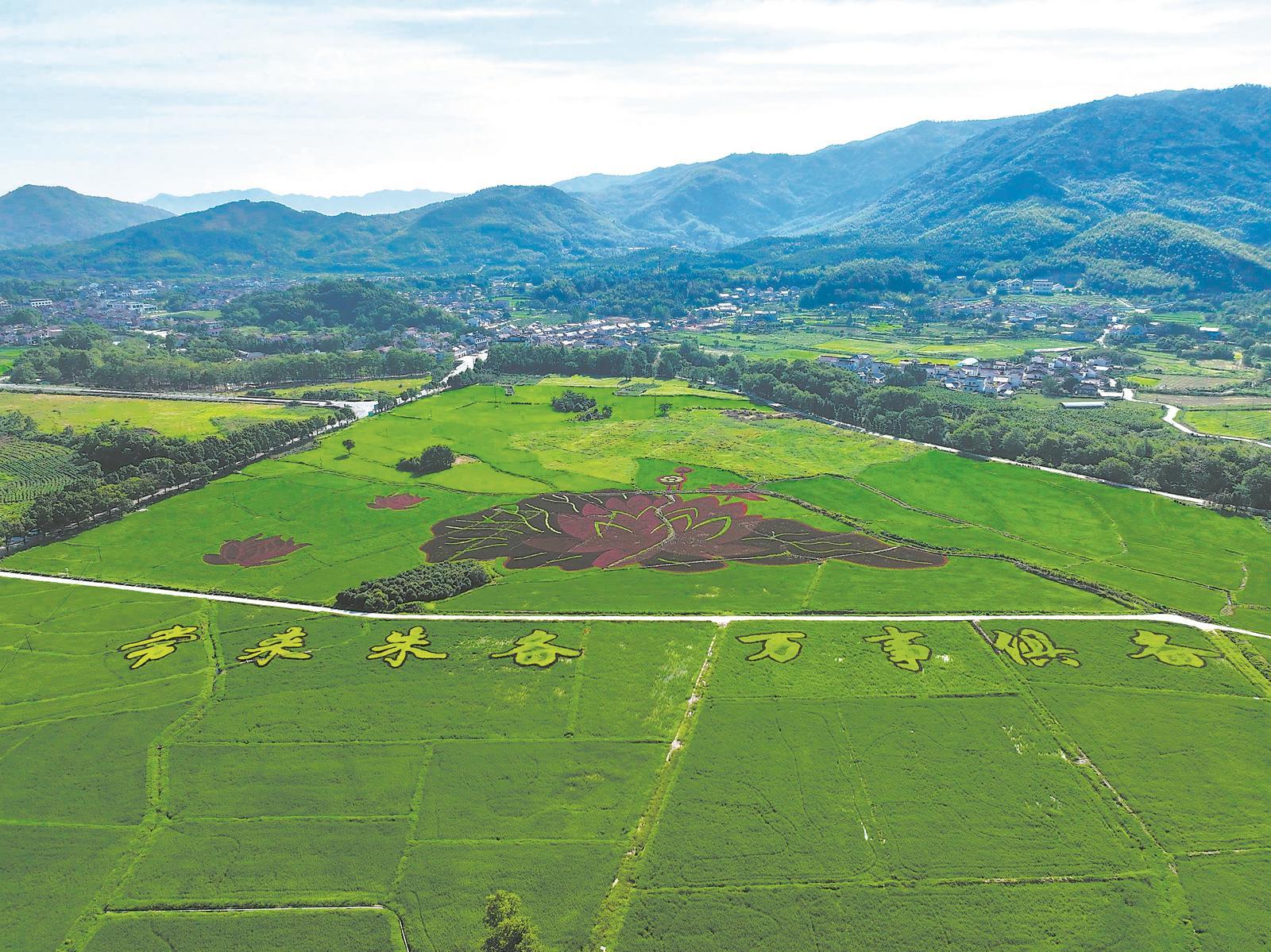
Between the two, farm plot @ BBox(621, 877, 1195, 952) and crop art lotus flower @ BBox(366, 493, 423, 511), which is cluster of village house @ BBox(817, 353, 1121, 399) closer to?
crop art lotus flower @ BBox(366, 493, 423, 511)

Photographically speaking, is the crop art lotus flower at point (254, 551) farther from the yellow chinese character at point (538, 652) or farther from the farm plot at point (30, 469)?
the farm plot at point (30, 469)

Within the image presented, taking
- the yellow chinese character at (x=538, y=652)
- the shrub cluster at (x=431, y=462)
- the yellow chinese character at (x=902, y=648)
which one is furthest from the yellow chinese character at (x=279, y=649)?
the shrub cluster at (x=431, y=462)

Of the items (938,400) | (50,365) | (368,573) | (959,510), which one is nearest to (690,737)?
(368,573)

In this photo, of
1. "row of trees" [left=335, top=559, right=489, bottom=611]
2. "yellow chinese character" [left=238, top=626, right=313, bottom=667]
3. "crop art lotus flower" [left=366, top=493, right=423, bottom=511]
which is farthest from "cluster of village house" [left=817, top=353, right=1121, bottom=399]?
"yellow chinese character" [left=238, top=626, right=313, bottom=667]

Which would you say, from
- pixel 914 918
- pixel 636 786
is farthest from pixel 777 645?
pixel 914 918

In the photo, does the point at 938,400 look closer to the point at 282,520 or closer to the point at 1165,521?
the point at 1165,521

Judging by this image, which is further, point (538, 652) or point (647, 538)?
point (647, 538)

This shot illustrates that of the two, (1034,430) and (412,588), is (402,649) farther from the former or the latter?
(1034,430)
